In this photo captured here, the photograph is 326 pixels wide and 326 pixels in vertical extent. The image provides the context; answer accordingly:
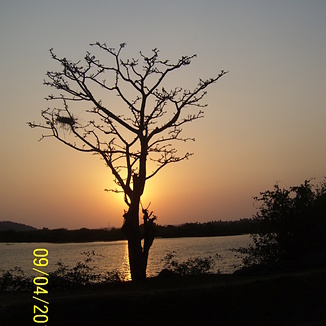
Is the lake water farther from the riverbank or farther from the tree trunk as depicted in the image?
the riverbank

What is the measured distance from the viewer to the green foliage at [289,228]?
72.6 feet

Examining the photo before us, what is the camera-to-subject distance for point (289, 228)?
22.4m

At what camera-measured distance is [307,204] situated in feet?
76.0

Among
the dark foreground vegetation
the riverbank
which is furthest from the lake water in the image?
the riverbank

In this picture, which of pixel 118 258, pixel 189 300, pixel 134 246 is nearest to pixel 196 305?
pixel 189 300

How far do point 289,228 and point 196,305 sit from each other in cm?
1116

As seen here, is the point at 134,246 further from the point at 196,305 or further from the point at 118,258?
the point at 118,258

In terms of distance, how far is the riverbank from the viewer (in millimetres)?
11664

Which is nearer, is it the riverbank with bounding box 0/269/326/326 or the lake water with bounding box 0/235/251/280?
the riverbank with bounding box 0/269/326/326

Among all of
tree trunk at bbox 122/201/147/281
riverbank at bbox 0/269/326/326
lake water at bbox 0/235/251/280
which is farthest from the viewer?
lake water at bbox 0/235/251/280

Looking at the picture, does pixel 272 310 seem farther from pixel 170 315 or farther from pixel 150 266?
pixel 150 266

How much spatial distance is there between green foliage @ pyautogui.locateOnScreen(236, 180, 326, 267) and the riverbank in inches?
319

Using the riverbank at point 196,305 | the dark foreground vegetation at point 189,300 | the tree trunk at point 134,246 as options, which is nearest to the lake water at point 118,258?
the tree trunk at point 134,246

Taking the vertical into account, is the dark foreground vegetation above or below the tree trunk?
below
